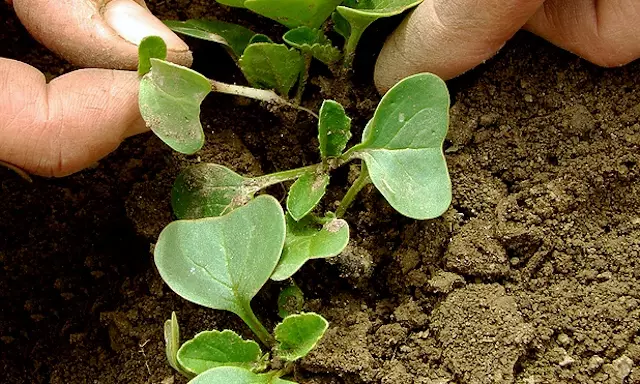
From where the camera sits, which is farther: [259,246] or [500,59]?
[500,59]

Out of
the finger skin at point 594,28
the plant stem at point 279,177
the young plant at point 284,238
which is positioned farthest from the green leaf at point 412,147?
the finger skin at point 594,28

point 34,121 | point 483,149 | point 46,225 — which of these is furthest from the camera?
point 46,225

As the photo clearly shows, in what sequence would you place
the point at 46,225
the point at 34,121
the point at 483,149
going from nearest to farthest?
1. the point at 34,121
2. the point at 483,149
3. the point at 46,225

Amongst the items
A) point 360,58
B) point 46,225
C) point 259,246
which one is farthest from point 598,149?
point 46,225

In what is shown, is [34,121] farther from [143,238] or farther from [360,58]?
[360,58]

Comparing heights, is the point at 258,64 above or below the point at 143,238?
above

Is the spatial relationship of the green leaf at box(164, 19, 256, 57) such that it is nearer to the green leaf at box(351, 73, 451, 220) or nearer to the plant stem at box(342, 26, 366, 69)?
the plant stem at box(342, 26, 366, 69)

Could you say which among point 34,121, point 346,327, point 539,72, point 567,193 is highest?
point 34,121
